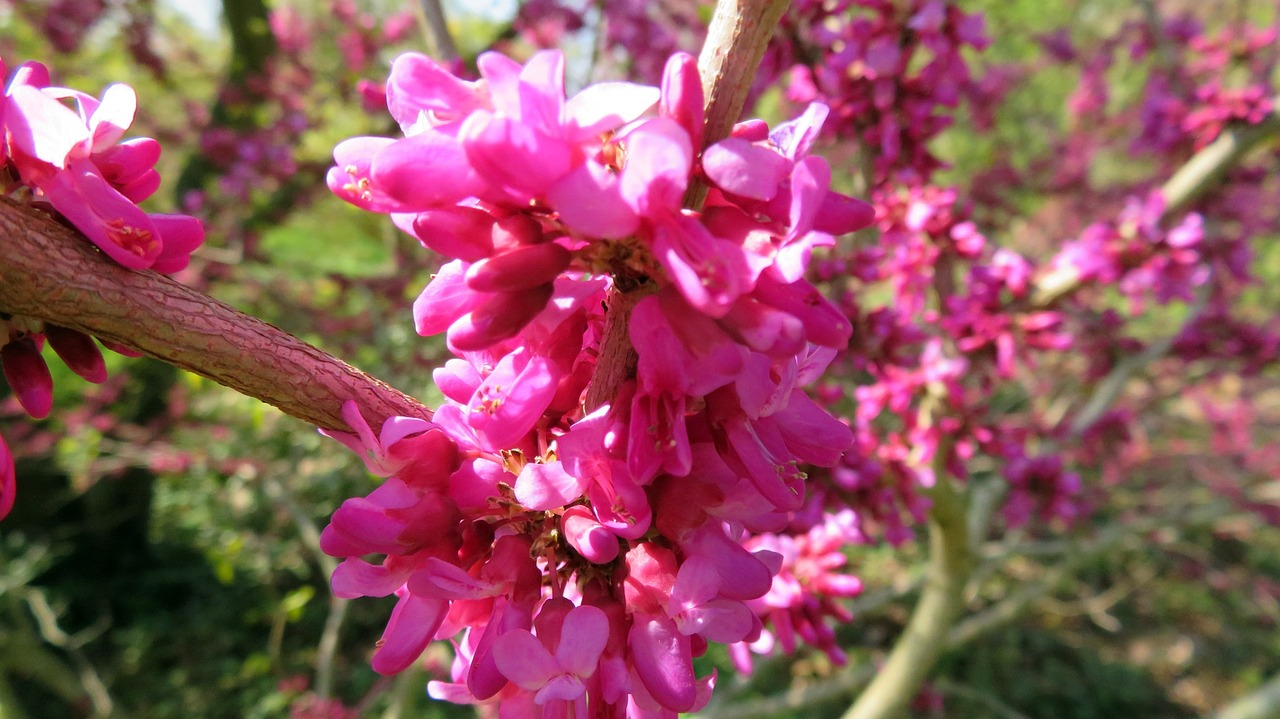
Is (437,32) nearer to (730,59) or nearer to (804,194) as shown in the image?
(730,59)

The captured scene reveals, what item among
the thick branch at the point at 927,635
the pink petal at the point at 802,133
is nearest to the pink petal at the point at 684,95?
the pink petal at the point at 802,133

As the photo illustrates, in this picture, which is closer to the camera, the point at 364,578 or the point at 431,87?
the point at 431,87

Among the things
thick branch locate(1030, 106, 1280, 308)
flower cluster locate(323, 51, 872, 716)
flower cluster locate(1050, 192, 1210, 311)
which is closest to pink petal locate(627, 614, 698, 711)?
flower cluster locate(323, 51, 872, 716)

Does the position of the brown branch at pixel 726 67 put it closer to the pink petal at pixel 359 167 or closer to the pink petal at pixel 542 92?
the pink petal at pixel 542 92

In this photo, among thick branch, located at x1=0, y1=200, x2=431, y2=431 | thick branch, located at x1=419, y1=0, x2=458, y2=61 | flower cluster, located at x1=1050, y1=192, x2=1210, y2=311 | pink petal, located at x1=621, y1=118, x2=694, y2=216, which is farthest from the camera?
flower cluster, located at x1=1050, y1=192, x2=1210, y2=311

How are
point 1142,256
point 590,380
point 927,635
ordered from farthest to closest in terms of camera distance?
1. point 927,635
2. point 1142,256
3. point 590,380

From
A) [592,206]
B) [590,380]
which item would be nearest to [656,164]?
[592,206]

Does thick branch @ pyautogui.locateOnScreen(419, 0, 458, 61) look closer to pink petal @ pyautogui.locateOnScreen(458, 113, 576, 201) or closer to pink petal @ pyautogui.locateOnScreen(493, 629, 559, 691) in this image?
pink petal @ pyautogui.locateOnScreen(458, 113, 576, 201)
